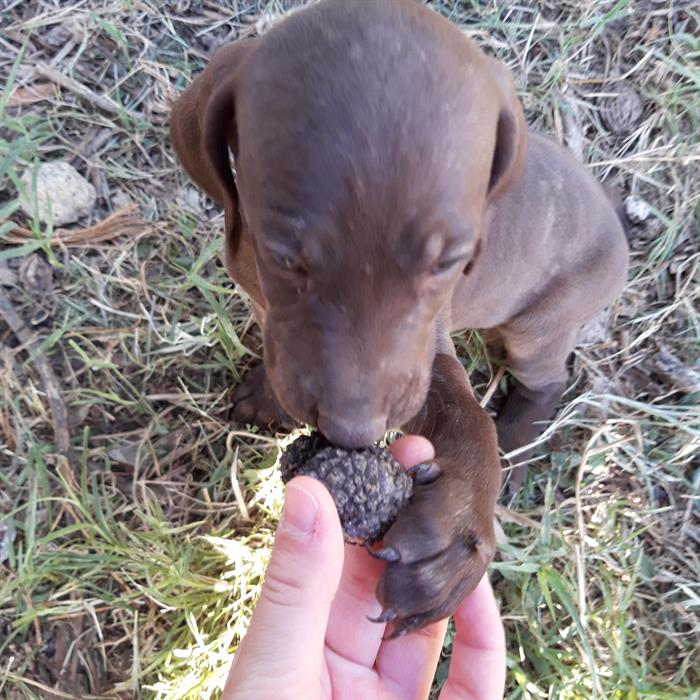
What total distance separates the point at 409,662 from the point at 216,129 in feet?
7.10

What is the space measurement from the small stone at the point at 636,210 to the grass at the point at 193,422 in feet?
0.26

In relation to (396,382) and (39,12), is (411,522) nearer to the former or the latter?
(396,382)

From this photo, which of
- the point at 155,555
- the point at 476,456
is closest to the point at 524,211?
the point at 476,456

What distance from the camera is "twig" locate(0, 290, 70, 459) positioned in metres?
4.20

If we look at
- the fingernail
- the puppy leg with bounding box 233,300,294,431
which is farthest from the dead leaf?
the fingernail

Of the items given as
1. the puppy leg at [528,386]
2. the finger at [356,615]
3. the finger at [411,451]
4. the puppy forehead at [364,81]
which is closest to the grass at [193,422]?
the puppy leg at [528,386]

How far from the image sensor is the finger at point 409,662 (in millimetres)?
3125

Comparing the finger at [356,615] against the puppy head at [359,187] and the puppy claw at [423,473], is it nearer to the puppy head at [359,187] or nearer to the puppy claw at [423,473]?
the puppy claw at [423,473]

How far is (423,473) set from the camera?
2750 millimetres

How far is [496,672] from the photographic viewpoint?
3113 mm

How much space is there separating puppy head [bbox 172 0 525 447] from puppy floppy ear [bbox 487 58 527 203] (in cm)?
9

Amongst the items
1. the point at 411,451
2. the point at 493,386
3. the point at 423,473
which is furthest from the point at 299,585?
the point at 493,386

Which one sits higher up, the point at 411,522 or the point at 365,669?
the point at 411,522

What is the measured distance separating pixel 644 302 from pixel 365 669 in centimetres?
282
